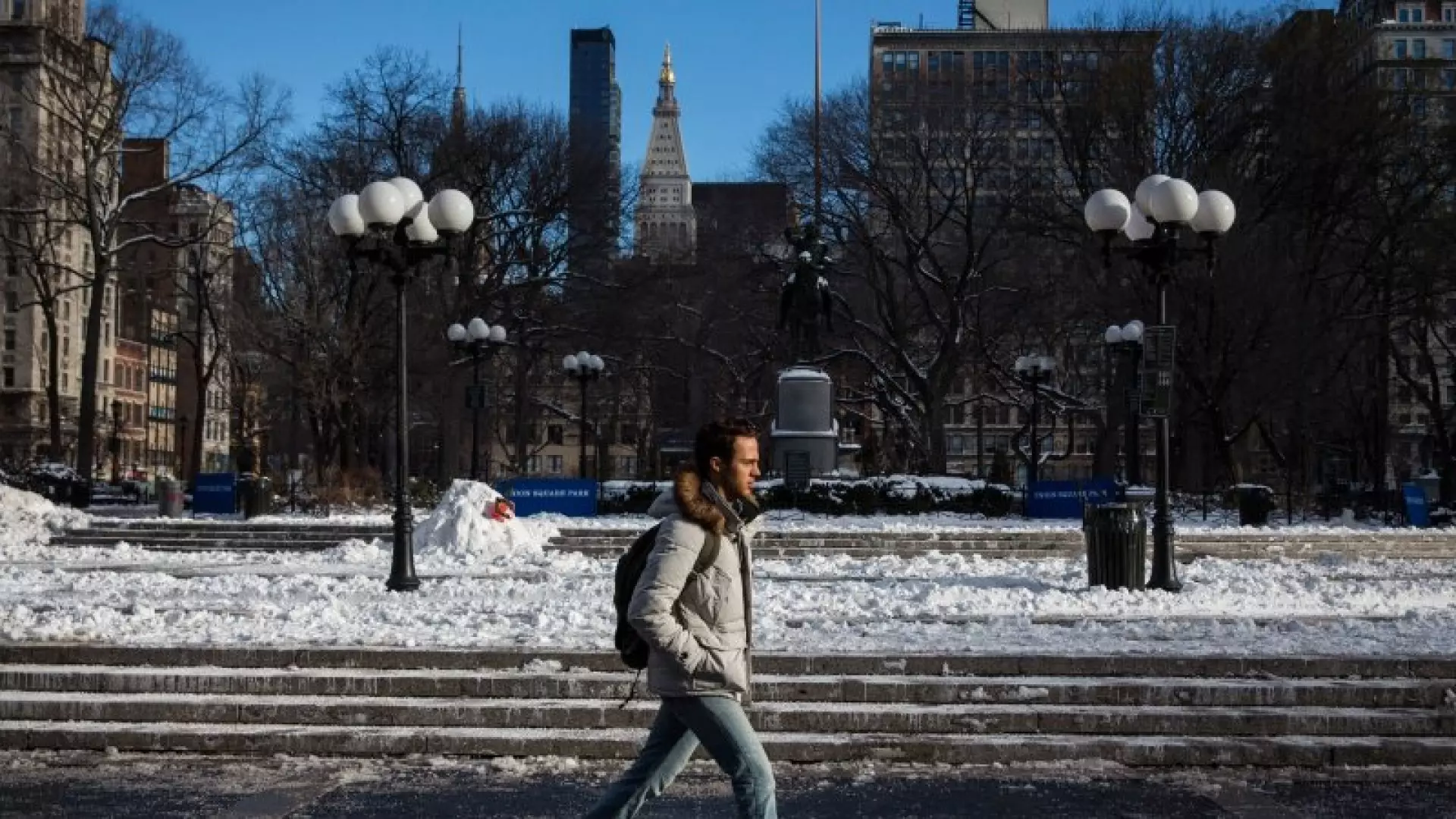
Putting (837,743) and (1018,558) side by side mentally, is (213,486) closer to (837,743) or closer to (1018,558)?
(1018,558)

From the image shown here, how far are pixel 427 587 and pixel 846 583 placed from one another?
4.77m

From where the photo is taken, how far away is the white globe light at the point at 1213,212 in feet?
54.0

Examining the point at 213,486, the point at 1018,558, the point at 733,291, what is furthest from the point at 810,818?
the point at 733,291

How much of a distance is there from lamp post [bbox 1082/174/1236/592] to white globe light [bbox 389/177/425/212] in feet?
25.7

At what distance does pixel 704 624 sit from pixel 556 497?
80.8ft

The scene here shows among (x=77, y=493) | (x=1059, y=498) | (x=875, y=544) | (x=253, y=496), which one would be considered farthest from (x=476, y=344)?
(x=1059, y=498)

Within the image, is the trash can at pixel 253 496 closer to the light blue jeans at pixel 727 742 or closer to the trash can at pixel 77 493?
the trash can at pixel 77 493

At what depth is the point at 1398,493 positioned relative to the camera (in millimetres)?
31641

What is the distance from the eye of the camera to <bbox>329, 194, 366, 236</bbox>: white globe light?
17031mm

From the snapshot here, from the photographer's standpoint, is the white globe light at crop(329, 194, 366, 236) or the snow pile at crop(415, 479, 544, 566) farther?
the snow pile at crop(415, 479, 544, 566)

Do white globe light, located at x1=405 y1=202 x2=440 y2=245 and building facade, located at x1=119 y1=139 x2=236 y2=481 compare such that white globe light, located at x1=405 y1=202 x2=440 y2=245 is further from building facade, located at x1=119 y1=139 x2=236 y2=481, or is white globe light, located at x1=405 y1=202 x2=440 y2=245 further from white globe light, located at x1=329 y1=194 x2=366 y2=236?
building facade, located at x1=119 y1=139 x2=236 y2=481

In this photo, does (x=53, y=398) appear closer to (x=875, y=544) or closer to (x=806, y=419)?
(x=806, y=419)

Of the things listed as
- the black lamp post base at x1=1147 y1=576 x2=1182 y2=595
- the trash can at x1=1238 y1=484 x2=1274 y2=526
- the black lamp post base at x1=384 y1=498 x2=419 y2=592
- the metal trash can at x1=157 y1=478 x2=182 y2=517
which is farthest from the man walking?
the metal trash can at x1=157 y1=478 x2=182 y2=517

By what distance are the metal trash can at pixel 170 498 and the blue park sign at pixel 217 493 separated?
60cm
